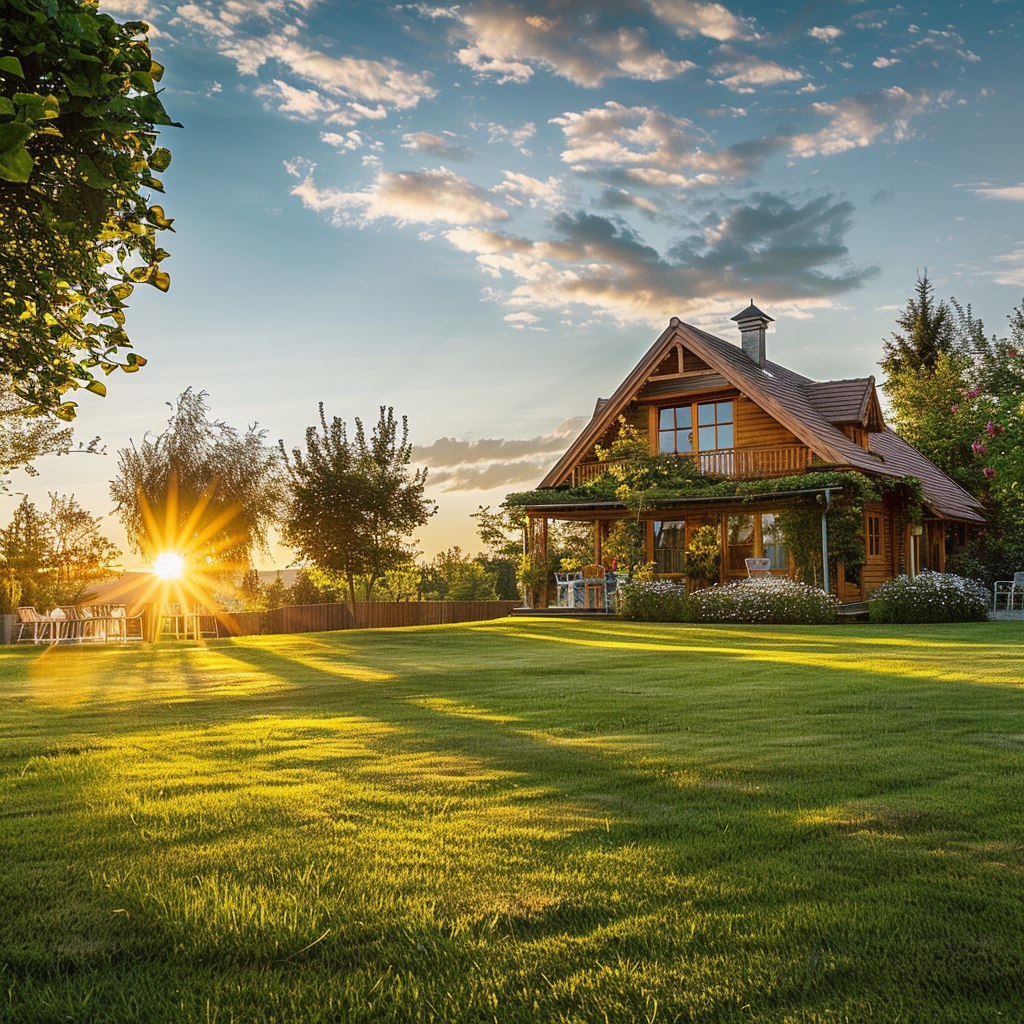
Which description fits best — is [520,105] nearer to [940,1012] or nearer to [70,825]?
[70,825]

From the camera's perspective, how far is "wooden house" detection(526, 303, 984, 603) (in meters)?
25.6

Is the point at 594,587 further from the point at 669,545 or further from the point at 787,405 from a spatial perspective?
the point at 787,405

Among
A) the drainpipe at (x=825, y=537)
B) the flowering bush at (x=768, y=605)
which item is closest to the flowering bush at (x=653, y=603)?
the flowering bush at (x=768, y=605)

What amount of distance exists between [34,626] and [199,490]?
32.1 ft

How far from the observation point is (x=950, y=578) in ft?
71.3

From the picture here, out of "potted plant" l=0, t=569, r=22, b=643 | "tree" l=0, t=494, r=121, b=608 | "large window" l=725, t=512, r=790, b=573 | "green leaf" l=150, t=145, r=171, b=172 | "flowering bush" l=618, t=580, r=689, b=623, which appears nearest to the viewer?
"green leaf" l=150, t=145, r=171, b=172

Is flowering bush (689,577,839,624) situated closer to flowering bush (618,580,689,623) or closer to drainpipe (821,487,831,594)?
flowering bush (618,580,689,623)

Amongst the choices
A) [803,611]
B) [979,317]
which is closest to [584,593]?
[803,611]

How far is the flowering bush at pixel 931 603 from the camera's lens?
68.3 ft

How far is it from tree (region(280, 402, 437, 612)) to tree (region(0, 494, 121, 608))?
29.5ft

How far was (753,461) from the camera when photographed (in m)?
26.6

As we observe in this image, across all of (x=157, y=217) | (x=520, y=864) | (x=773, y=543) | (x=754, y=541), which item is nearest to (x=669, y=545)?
(x=754, y=541)

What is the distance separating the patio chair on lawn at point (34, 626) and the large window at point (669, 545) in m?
17.4

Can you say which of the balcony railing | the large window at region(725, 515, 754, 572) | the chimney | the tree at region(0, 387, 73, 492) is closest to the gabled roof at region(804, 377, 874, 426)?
the chimney
